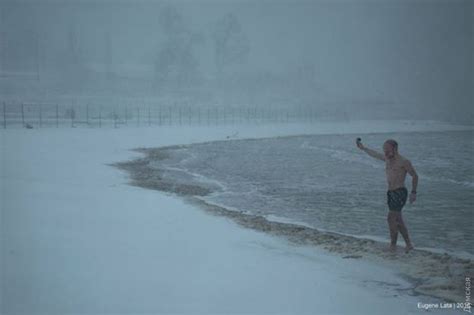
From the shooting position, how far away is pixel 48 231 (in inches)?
355

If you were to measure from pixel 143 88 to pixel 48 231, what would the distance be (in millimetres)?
89023

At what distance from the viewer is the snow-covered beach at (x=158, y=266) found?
6414mm

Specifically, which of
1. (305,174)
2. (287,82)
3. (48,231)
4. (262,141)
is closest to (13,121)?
(262,141)

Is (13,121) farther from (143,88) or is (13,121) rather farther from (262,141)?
(143,88)

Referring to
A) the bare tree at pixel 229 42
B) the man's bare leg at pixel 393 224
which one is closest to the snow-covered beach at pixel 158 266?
the man's bare leg at pixel 393 224

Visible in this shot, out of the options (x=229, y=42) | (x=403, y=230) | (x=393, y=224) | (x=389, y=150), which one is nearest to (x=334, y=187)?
(x=403, y=230)

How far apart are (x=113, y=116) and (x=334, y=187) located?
4243 centimetres

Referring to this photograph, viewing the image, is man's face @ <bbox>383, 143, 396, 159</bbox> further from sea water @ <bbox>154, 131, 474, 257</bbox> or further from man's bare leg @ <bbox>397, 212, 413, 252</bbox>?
sea water @ <bbox>154, 131, 474, 257</bbox>

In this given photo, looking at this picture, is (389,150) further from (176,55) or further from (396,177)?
(176,55)

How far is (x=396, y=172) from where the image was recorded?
9.70 m

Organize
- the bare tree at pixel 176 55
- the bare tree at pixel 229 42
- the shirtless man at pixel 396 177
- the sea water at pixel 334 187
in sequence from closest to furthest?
the shirtless man at pixel 396 177, the sea water at pixel 334 187, the bare tree at pixel 176 55, the bare tree at pixel 229 42

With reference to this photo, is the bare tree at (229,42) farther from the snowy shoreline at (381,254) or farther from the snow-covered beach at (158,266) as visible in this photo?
the snow-covered beach at (158,266)

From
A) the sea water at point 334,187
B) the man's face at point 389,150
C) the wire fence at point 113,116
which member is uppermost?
the wire fence at point 113,116

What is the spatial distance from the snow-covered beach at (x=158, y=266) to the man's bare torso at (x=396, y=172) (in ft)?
5.06
